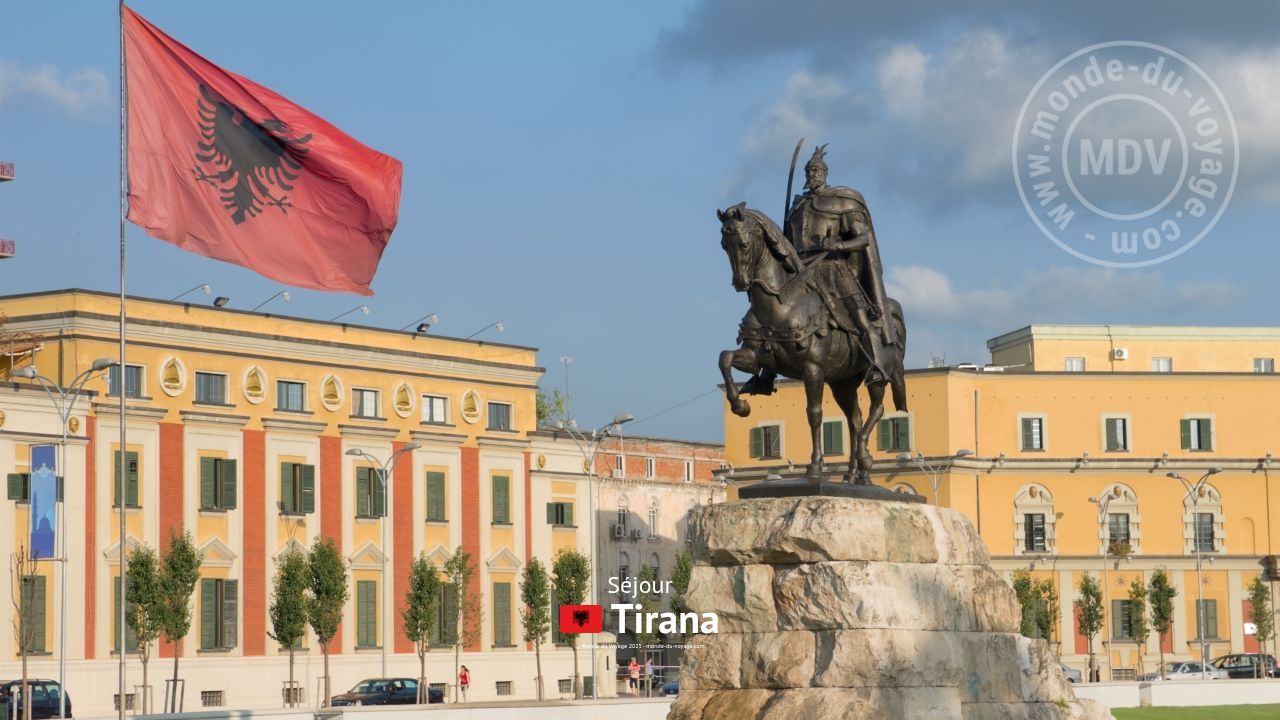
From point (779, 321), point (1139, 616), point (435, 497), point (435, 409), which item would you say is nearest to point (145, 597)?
point (435, 497)

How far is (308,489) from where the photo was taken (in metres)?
77.8

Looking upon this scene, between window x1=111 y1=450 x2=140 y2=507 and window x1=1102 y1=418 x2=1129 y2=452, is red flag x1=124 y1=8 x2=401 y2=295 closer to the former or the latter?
window x1=111 y1=450 x2=140 y2=507

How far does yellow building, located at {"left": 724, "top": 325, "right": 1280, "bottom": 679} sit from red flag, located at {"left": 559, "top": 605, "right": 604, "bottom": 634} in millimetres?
28427

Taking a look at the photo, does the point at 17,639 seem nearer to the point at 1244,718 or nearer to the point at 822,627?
the point at 1244,718

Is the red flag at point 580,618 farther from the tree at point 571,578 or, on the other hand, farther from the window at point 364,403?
the window at point 364,403

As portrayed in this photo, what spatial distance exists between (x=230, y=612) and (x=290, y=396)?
8067 millimetres

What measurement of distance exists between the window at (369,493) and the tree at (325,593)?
23.2 ft

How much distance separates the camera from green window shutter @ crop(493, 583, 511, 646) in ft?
275

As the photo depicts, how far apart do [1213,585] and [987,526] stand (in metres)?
10.6

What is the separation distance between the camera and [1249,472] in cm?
10150

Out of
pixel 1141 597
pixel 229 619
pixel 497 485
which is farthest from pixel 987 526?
pixel 229 619

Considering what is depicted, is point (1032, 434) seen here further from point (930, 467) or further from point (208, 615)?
point (208, 615)

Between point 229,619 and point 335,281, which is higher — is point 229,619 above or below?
below

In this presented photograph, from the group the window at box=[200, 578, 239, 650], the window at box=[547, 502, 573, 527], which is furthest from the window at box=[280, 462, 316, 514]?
the window at box=[547, 502, 573, 527]
